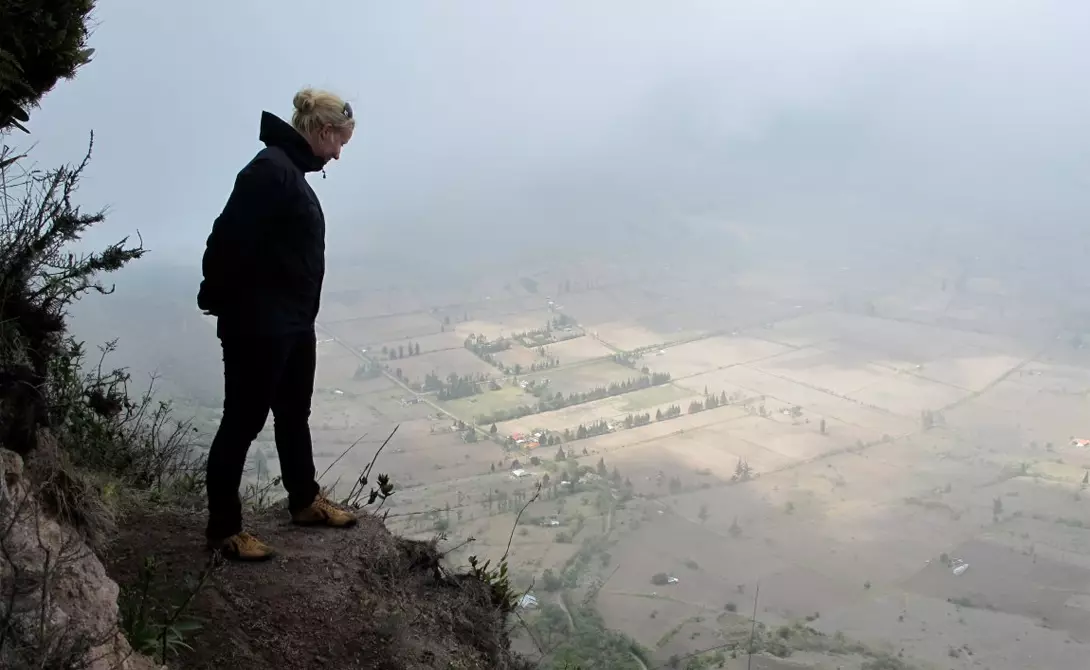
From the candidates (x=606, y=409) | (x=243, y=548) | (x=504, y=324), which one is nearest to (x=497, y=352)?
(x=504, y=324)

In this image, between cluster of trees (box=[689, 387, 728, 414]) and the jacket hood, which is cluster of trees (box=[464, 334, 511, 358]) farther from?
the jacket hood

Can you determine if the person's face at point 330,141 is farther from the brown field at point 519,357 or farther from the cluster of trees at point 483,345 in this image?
the cluster of trees at point 483,345

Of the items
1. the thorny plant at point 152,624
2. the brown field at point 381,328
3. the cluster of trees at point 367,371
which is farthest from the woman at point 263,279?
the brown field at point 381,328

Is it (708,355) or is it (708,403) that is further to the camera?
(708,355)

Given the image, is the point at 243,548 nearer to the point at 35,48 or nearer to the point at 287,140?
the point at 287,140

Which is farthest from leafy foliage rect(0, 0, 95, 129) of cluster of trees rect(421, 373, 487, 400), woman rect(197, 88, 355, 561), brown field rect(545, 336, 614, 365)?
brown field rect(545, 336, 614, 365)

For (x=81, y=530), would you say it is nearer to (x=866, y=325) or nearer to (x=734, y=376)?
(x=734, y=376)

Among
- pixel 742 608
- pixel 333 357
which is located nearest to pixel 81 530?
pixel 742 608
